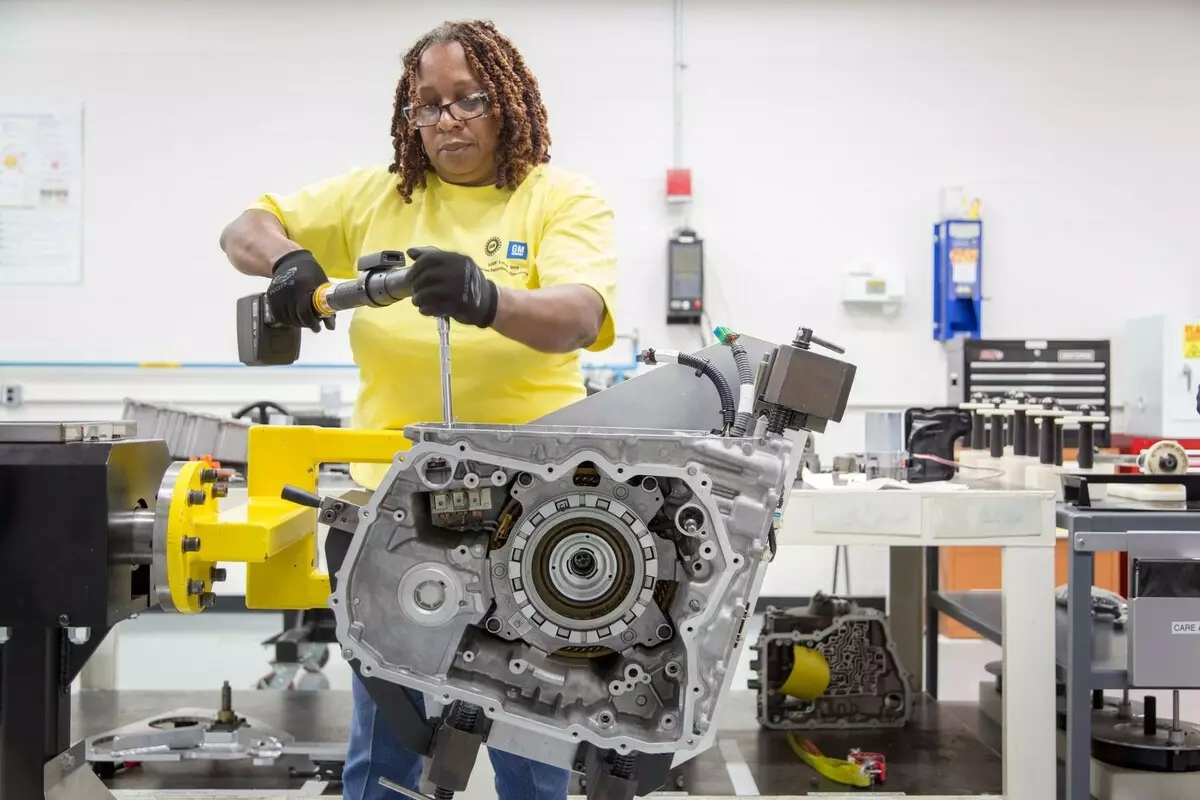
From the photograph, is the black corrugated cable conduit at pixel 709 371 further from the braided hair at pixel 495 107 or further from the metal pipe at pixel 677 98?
the metal pipe at pixel 677 98

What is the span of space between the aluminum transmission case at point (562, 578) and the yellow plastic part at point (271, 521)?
12 cm

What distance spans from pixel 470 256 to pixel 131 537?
50cm

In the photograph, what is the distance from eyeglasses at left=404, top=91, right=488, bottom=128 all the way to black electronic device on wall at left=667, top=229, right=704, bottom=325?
3109mm

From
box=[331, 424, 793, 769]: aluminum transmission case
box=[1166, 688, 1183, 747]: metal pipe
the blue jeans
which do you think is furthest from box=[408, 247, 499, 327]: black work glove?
box=[1166, 688, 1183, 747]: metal pipe

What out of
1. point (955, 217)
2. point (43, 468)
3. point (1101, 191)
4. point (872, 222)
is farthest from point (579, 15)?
point (43, 468)

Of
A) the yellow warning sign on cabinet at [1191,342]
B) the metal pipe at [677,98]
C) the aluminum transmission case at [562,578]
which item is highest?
the metal pipe at [677,98]

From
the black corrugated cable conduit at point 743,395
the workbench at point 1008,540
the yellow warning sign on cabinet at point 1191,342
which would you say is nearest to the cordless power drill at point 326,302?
the black corrugated cable conduit at point 743,395

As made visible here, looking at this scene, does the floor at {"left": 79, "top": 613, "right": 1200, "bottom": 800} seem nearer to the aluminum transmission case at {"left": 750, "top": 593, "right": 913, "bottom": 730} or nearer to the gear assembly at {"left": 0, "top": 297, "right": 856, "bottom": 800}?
the aluminum transmission case at {"left": 750, "top": 593, "right": 913, "bottom": 730}

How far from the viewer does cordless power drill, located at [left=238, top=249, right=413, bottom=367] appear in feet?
3.32

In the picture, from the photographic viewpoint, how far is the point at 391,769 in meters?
1.26

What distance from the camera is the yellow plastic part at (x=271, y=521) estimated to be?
40.6 inches

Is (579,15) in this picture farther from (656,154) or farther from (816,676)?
(816,676)

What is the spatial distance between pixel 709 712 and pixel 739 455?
244 mm

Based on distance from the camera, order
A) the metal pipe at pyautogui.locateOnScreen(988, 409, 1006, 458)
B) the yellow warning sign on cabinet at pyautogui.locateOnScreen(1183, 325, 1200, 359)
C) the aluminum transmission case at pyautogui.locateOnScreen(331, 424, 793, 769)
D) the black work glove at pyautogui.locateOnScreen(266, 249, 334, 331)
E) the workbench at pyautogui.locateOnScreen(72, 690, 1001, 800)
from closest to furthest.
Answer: the aluminum transmission case at pyautogui.locateOnScreen(331, 424, 793, 769), the black work glove at pyautogui.locateOnScreen(266, 249, 334, 331), the workbench at pyautogui.locateOnScreen(72, 690, 1001, 800), the metal pipe at pyautogui.locateOnScreen(988, 409, 1006, 458), the yellow warning sign on cabinet at pyautogui.locateOnScreen(1183, 325, 1200, 359)
